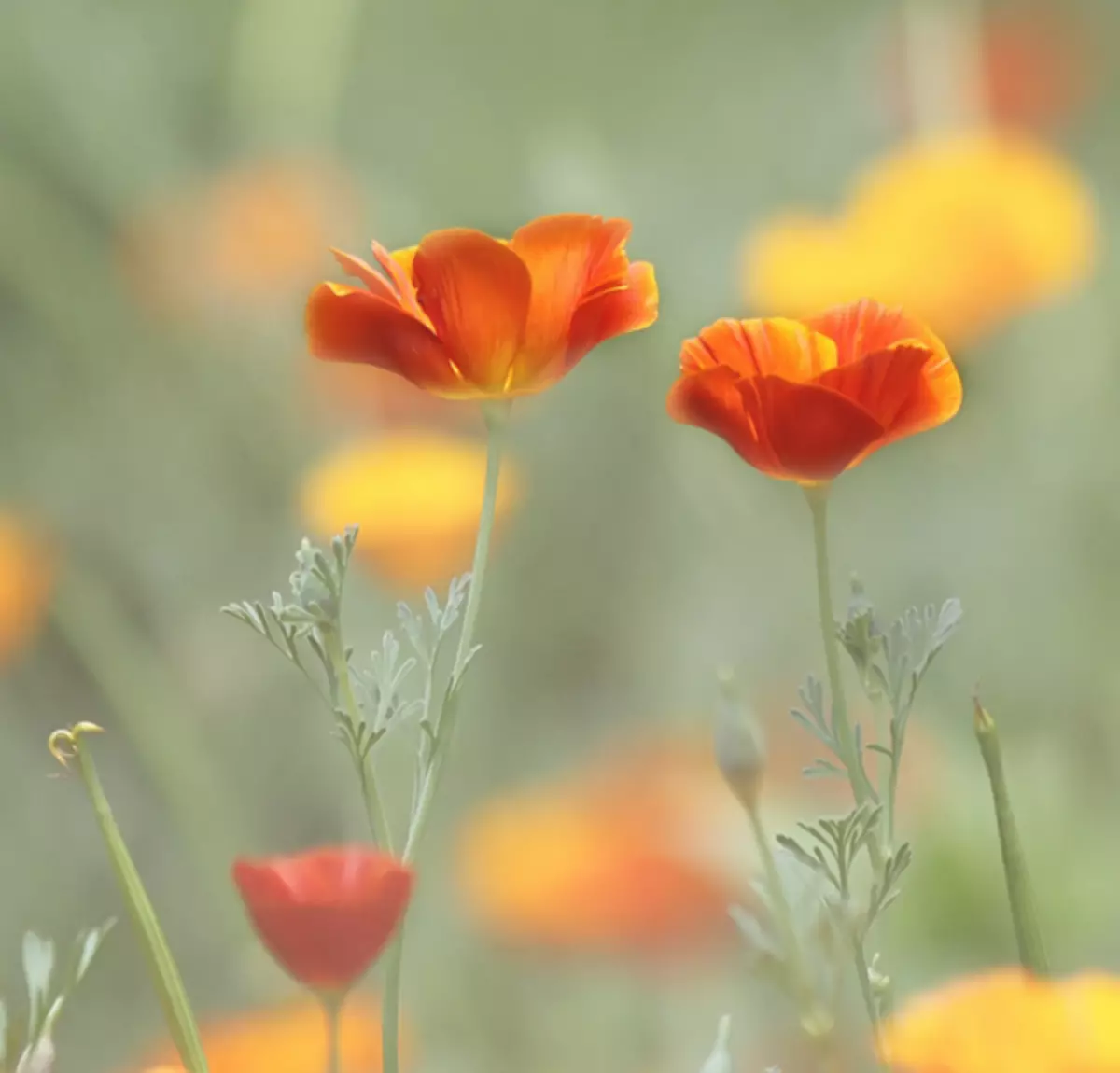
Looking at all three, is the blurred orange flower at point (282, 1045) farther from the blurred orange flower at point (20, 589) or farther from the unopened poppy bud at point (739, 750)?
the blurred orange flower at point (20, 589)

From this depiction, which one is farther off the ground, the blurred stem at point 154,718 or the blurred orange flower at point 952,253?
the blurred orange flower at point 952,253

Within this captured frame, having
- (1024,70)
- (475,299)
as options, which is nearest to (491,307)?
(475,299)

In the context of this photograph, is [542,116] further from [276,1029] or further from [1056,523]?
[276,1029]

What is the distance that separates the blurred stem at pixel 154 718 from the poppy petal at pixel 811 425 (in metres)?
0.55

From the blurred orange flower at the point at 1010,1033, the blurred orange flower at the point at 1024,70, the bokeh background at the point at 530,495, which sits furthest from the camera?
the blurred orange flower at the point at 1024,70

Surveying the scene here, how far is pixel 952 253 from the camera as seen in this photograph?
81cm

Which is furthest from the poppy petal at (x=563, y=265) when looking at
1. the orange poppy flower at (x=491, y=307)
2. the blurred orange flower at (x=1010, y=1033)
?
the blurred orange flower at (x=1010, y=1033)

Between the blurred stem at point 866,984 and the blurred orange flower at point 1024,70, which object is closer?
the blurred stem at point 866,984

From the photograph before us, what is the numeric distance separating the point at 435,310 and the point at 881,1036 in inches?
4.6

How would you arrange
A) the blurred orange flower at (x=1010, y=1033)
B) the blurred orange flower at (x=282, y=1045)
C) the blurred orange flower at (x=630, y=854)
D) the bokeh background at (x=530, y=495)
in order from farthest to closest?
the bokeh background at (x=530, y=495) < the blurred orange flower at (x=630, y=854) < the blurred orange flower at (x=282, y=1045) < the blurred orange flower at (x=1010, y=1033)

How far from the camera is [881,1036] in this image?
184mm

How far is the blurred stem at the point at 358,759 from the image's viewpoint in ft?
0.61

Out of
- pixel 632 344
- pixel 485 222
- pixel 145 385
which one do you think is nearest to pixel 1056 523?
pixel 632 344

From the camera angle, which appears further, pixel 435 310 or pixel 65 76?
pixel 65 76
